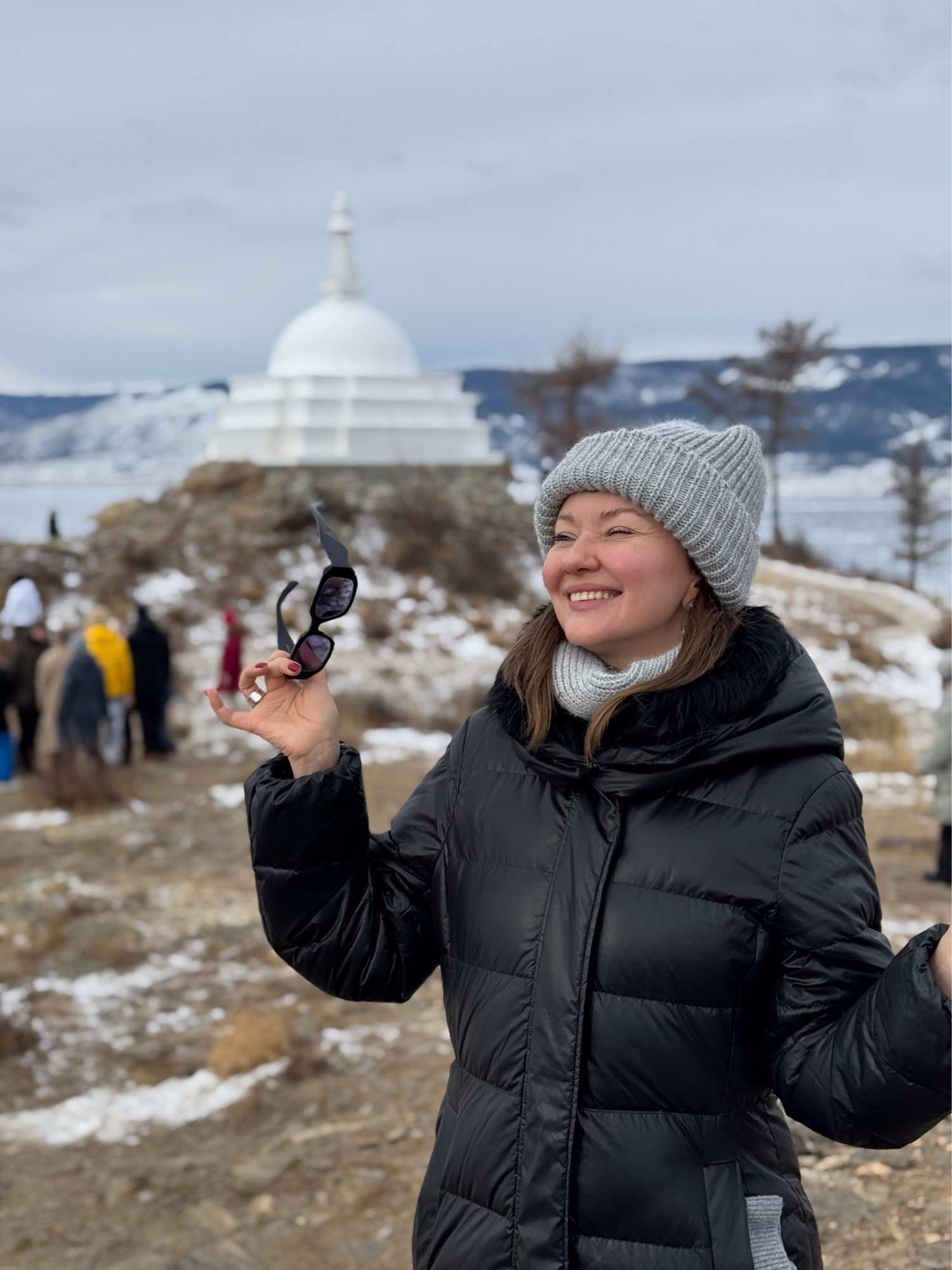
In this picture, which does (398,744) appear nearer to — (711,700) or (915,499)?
(711,700)

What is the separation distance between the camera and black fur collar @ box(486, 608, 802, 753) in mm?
1867

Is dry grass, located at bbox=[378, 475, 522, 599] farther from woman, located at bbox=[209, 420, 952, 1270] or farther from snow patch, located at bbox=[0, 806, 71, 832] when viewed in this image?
woman, located at bbox=[209, 420, 952, 1270]

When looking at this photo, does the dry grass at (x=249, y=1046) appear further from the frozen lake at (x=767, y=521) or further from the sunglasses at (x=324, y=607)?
the frozen lake at (x=767, y=521)

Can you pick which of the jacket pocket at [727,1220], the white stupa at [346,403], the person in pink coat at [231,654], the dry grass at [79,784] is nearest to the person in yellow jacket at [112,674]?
the dry grass at [79,784]

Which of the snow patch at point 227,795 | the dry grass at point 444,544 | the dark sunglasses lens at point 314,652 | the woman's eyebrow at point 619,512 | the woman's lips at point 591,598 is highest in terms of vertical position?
the dry grass at point 444,544

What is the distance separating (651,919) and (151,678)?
35.5 ft

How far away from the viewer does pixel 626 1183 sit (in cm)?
178

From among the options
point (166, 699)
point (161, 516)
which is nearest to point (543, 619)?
point (166, 699)

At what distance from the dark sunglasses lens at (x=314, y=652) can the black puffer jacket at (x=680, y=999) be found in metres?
0.42

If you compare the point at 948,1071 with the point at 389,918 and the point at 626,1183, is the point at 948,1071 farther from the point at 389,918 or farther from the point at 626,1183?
the point at 389,918

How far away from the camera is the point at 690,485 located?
1981 mm

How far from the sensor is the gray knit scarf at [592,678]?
6.39 feet

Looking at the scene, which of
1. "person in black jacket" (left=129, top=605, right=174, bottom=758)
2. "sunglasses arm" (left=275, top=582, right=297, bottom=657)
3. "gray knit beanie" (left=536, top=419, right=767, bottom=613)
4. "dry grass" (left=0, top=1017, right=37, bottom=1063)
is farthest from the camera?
"person in black jacket" (left=129, top=605, right=174, bottom=758)

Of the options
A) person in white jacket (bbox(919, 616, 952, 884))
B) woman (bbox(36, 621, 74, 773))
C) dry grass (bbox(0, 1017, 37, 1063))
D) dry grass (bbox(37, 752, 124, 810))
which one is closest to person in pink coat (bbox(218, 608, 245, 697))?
woman (bbox(36, 621, 74, 773))
